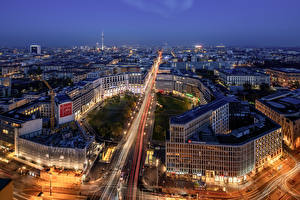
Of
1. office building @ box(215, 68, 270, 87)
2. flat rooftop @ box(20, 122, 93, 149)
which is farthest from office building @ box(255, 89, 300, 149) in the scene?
flat rooftop @ box(20, 122, 93, 149)

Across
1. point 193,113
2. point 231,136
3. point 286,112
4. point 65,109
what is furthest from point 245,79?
point 65,109

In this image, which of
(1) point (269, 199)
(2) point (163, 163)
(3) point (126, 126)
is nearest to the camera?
(1) point (269, 199)

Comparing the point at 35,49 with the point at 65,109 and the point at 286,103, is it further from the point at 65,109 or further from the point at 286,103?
the point at 286,103

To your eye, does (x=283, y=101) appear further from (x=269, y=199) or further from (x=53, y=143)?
(x=53, y=143)

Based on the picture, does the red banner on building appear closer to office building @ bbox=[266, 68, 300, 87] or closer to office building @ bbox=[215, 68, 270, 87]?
office building @ bbox=[215, 68, 270, 87]

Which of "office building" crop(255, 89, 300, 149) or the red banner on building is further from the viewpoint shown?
the red banner on building

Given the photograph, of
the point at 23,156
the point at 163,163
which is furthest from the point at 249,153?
the point at 23,156
